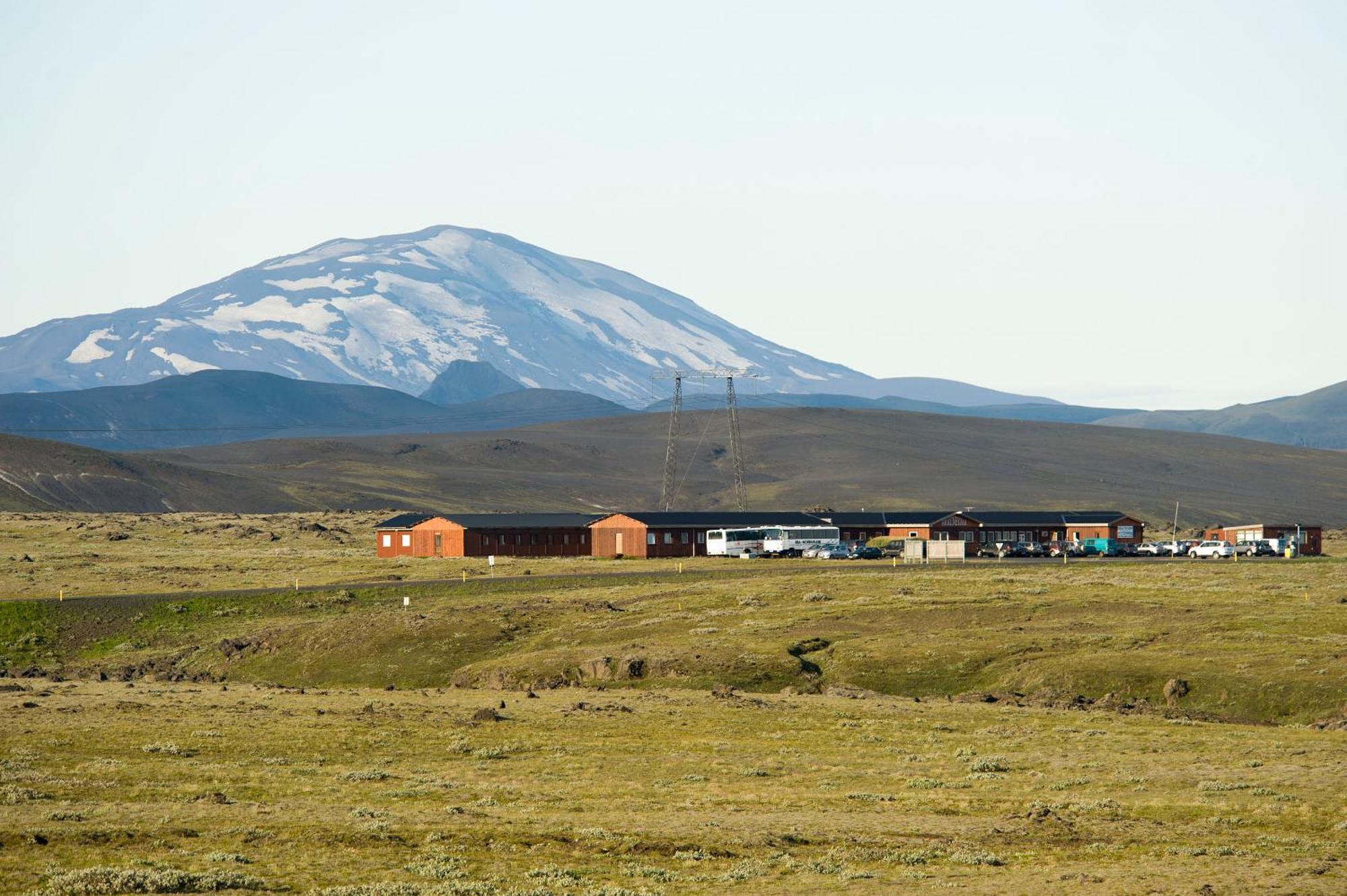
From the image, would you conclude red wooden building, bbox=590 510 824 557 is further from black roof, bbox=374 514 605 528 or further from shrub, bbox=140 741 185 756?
shrub, bbox=140 741 185 756

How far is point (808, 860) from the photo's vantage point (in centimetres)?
2828

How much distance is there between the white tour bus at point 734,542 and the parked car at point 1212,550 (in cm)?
3578

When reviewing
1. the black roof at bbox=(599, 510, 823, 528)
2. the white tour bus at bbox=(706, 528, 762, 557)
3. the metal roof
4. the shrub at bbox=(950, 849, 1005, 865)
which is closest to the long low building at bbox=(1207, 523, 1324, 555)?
the metal roof

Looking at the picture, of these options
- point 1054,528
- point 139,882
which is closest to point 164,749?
point 139,882

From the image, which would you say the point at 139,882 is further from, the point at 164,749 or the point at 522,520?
the point at 522,520

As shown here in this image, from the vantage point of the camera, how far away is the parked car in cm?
12962

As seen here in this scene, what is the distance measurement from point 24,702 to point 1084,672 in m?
37.2

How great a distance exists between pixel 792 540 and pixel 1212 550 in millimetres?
34295

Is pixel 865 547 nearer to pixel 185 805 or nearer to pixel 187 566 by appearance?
pixel 187 566

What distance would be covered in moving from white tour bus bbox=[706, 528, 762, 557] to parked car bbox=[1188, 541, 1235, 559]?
117ft

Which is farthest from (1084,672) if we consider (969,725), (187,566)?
Result: (187,566)

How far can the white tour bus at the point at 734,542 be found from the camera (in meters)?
136

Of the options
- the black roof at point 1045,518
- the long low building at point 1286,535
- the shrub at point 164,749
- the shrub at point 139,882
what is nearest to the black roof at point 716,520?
the black roof at point 1045,518

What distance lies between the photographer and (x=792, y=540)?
136 meters
